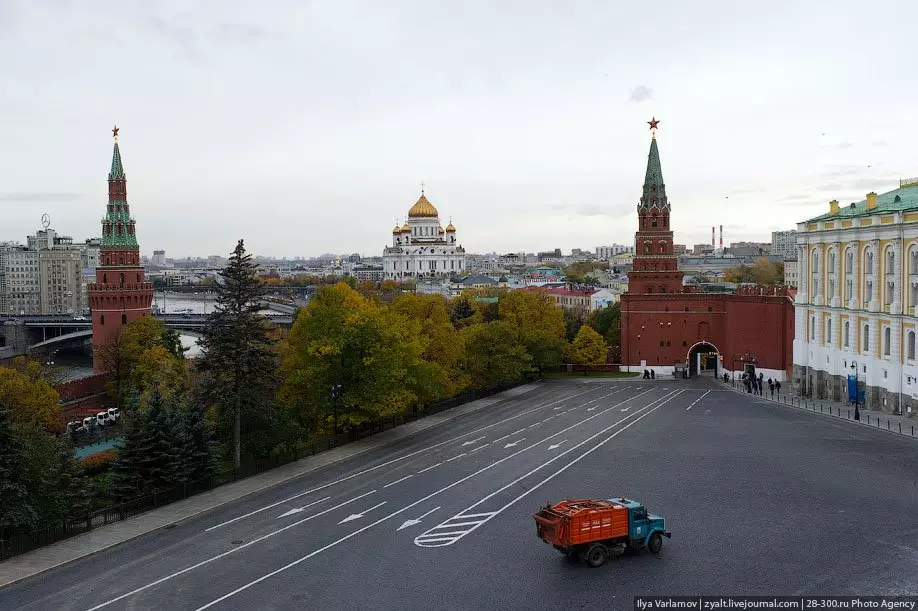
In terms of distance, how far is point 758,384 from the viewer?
60375mm

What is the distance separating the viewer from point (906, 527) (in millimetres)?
25109

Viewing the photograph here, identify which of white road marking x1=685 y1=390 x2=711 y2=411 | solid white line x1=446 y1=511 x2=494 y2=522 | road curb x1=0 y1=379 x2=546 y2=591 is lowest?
white road marking x1=685 y1=390 x2=711 y2=411

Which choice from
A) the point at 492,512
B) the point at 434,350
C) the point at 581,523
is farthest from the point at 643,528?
the point at 434,350

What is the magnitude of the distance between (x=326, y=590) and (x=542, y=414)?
29.2 m

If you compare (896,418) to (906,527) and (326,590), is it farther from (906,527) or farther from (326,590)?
(326,590)

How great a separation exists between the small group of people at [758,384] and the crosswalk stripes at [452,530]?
115 ft

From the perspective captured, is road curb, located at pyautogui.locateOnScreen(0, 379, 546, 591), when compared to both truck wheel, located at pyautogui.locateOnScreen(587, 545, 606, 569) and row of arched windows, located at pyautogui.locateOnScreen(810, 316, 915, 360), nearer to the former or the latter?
truck wheel, located at pyautogui.locateOnScreen(587, 545, 606, 569)

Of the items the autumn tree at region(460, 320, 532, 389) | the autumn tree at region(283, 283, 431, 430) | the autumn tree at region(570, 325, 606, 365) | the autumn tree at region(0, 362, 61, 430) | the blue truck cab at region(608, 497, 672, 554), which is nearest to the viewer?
the blue truck cab at region(608, 497, 672, 554)

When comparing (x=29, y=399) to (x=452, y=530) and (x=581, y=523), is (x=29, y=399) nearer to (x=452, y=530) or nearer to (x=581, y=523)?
(x=452, y=530)

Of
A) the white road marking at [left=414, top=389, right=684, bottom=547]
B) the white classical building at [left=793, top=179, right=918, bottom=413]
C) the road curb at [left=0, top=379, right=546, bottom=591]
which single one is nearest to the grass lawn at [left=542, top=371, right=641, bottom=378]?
the road curb at [left=0, top=379, right=546, bottom=591]

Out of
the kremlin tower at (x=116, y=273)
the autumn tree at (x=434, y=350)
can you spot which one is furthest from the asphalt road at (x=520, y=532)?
the kremlin tower at (x=116, y=273)

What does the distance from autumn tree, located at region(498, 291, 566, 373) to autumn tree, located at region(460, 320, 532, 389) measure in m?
4.86

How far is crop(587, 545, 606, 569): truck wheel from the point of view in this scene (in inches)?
867

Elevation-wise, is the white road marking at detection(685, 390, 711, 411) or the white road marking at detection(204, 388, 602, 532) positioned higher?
the white road marking at detection(204, 388, 602, 532)
